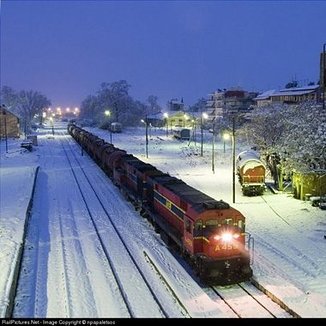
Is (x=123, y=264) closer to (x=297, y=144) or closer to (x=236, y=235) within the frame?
(x=236, y=235)

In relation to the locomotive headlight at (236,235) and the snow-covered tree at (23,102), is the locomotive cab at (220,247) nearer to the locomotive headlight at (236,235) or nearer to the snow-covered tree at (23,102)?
the locomotive headlight at (236,235)

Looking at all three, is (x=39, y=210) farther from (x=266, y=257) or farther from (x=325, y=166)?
(x=325, y=166)

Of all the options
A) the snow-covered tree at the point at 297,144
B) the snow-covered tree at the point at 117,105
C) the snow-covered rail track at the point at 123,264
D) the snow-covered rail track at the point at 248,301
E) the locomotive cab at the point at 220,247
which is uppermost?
the snow-covered tree at the point at 117,105

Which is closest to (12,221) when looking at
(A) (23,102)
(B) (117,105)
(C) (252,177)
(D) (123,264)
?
(D) (123,264)

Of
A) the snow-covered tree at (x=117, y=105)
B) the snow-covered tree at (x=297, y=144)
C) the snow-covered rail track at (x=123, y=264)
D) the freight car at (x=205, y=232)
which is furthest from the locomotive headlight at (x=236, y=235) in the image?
the snow-covered tree at (x=117, y=105)

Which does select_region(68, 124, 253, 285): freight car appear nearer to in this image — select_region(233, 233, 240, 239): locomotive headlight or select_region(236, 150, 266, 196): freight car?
select_region(233, 233, 240, 239): locomotive headlight

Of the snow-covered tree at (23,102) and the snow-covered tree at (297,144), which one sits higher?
the snow-covered tree at (23,102)

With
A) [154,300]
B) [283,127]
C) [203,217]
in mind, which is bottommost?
[154,300]

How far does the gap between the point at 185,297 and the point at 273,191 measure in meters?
22.4

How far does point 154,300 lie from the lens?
15391 millimetres

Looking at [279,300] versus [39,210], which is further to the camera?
[39,210]

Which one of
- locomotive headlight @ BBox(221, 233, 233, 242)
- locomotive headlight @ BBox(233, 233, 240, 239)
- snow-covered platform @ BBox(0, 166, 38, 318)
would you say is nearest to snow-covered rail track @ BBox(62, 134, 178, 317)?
locomotive headlight @ BBox(221, 233, 233, 242)

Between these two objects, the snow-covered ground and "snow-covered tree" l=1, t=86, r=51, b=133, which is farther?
"snow-covered tree" l=1, t=86, r=51, b=133

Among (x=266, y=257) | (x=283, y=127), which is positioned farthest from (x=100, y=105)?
(x=266, y=257)
